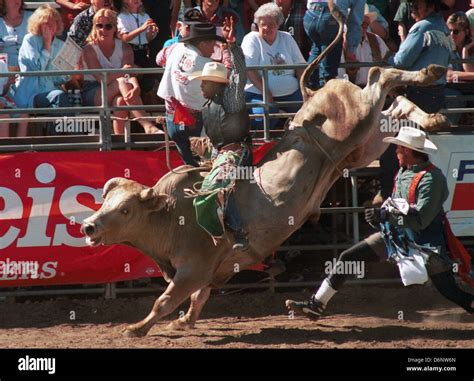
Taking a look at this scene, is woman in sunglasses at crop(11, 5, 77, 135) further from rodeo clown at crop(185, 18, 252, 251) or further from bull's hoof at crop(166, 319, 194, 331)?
bull's hoof at crop(166, 319, 194, 331)

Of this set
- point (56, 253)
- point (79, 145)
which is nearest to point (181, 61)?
point (79, 145)

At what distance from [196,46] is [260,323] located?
2584 mm

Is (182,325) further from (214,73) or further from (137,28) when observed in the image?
(137,28)

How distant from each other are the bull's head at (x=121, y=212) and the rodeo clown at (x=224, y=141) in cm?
43

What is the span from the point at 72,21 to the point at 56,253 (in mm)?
2839

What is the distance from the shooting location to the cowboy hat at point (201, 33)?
1047 centimetres

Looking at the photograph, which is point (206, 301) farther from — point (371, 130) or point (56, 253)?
point (371, 130)

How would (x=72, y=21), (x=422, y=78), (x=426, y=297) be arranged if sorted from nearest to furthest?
(x=422, y=78), (x=426, y=297), (x=72, y=21)

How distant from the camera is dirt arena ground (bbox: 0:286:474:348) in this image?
386 inches

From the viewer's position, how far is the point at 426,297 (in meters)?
11.4

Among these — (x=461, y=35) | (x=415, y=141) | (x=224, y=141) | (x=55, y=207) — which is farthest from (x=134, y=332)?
(x=461, y=35)

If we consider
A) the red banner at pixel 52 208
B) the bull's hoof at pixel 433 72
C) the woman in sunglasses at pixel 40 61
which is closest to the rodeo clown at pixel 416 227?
the bull's hoof at pixel 433 72

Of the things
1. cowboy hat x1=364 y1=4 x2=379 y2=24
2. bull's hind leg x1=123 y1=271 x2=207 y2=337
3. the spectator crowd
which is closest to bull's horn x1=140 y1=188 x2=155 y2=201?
bull's hind leg x1=123 y1=271 x2=207 y2=337

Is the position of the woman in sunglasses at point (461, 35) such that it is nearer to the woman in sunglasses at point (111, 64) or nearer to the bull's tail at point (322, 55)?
the bull's tail at point (322, 55)
